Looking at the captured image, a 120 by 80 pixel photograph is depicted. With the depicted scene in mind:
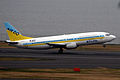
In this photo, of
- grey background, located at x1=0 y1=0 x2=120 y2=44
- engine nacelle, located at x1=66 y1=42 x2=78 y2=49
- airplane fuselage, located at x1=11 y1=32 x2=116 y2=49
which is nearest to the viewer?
engine nacelle, located at x1=66 y1=42 x2=78 y2=49

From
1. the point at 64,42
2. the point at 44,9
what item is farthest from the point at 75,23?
the point at 64,42

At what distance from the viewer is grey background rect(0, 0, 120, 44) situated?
6875 cm

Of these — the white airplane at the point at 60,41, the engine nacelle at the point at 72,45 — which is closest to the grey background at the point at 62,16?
the white airplane at the point at 60,41

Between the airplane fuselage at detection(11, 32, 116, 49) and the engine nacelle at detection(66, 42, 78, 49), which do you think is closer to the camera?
the engine nacelle at detection(66, 42, 78, 49)

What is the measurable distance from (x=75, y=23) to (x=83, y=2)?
6200mm

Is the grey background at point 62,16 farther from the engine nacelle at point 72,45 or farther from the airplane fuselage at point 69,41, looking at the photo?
the engine nacelle at point 72,45

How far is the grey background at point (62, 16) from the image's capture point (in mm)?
68750

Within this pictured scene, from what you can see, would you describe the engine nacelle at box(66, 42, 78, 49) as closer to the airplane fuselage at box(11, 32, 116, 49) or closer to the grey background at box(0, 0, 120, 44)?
the airplane fuselage at box(11, 32, 116, 49)

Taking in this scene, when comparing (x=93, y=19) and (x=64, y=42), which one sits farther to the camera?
(x=93, y=19)

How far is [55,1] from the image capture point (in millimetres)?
69562

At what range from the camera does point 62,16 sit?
69.9 meters

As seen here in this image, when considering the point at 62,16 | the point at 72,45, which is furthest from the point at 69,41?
the point at 62,16

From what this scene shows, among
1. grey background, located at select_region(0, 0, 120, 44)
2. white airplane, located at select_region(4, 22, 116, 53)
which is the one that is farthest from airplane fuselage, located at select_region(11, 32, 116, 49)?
grey background, located at select_region(0, 0, 120, 44)

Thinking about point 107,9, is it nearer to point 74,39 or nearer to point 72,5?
point 72,5
